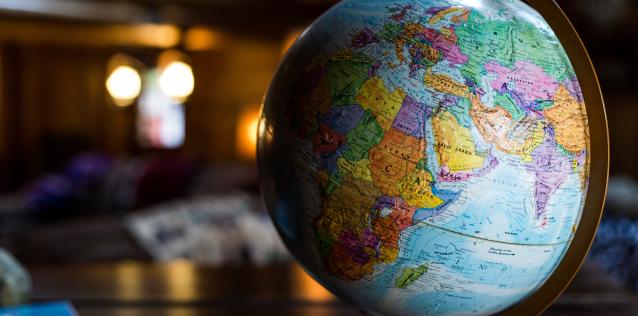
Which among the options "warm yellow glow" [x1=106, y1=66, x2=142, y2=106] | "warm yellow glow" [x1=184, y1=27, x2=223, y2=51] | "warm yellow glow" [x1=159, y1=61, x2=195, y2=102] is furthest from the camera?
"warm yellow glow" [x1=106, y1=66, x2=142, y2=106]

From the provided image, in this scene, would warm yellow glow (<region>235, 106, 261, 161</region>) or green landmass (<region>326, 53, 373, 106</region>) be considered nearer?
green landmass (<region>326, 53, 373, 106</region>)

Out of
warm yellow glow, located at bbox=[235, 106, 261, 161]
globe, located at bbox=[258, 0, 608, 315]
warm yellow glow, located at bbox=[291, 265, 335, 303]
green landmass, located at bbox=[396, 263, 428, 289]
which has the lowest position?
warm yellow glow, located at bbox=[235, 106, 261, 161]

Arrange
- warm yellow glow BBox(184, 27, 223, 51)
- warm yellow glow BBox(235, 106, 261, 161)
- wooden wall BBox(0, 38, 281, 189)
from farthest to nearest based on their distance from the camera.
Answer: wooden wall BBox(0, 38, 281, 189) → warm yellow glow BBox(235, 106, 261, 161) → warm yellow glow BBox(184, 27, 223, 51)

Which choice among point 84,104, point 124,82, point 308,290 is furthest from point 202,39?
point 308,290

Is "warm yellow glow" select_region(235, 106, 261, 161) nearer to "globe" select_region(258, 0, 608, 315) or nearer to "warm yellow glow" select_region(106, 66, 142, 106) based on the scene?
"warm yellow glow" select_region(106, 66, 142, 106)

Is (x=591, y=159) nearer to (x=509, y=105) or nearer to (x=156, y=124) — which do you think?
(x=509, y=105)

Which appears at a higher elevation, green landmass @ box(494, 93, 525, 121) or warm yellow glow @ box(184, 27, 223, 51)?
green landmass @ box(494, 93, 525, 121)

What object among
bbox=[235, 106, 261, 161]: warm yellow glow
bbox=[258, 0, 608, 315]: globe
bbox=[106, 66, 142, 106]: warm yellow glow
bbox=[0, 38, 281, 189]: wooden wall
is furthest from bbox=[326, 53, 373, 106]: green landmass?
bbox=[106, 66, 142, 106]: warm yellow glow
